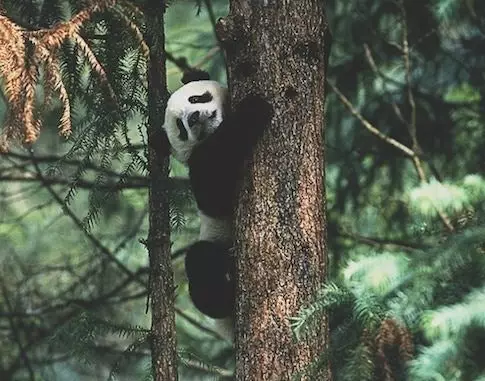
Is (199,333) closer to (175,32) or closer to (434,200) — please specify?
(175,32)

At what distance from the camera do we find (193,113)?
4.16 metres

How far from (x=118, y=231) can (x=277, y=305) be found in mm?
3923

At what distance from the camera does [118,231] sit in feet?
23.6

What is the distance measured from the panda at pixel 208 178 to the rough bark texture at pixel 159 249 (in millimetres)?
155

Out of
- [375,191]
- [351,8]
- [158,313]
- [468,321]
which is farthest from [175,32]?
[468,321]

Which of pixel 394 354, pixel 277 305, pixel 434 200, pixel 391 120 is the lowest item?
pixel 394 354

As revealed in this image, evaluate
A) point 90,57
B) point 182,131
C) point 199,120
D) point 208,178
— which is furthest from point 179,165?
point 90,57

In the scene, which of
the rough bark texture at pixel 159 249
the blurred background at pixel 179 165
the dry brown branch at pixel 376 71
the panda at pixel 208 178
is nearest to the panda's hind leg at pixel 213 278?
the panda at pixel 208 178

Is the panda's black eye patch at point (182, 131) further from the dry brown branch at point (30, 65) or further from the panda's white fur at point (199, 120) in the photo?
the dry brown branch at point (30, 65)

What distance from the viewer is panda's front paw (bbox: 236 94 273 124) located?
353cm

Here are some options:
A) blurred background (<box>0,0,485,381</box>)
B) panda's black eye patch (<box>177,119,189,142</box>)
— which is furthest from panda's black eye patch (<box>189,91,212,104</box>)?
blurred background (<box>0,0,485,381</box>)

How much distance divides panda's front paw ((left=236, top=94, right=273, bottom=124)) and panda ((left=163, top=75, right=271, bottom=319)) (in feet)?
0.74

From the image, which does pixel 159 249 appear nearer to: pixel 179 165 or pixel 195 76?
pixel 195 76

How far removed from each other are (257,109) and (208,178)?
2.10 ft
